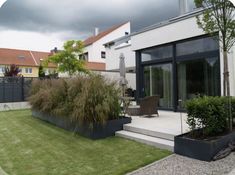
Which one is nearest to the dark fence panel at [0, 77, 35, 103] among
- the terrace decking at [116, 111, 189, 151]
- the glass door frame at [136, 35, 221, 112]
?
the glass door frame at [136, 35, 221, 112]

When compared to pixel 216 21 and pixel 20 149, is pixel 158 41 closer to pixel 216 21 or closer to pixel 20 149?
pixel 216 21

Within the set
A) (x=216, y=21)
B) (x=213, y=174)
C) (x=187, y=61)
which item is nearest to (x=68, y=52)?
(x=187, y=61)

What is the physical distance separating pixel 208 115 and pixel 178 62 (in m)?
4.66

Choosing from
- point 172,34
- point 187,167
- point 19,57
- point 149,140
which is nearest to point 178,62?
point 172,34

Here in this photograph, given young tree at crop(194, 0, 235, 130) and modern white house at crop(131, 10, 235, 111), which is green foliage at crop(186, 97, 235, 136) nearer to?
young tree at crop(194, 0, 235, 130)

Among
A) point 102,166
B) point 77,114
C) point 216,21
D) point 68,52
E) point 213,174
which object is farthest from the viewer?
point 68,52

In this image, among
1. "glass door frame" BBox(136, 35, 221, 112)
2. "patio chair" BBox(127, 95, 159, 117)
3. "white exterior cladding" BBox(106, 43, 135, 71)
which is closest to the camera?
"patio chair" BBox(127, 95, 159, 117)

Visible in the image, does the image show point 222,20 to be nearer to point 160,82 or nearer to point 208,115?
point 208,115

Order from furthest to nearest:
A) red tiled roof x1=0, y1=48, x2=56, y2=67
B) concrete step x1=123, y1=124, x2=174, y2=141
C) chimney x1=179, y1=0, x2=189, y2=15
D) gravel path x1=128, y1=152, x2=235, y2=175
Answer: red tiled roof x1=0, y1=48, x2=56, y2=67, chimney x1=179, y1=0, x2=189, y2=15, concrete step x1=123, y1=124, x2=174, y2=141, gravel path x1=128, y1=152, x2=235, y2=175

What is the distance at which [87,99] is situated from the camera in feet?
18.2

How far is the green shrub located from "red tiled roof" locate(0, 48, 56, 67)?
32814 millimetres

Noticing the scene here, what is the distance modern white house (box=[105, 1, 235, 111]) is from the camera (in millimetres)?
7301

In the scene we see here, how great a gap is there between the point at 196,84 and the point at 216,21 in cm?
360

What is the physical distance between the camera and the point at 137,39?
1009 cm
